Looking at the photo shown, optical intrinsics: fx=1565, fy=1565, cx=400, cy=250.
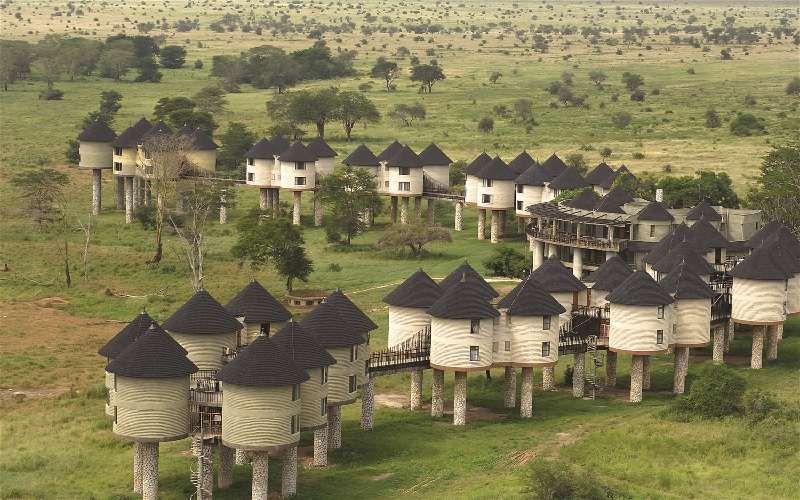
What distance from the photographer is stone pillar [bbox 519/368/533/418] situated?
74312 mm

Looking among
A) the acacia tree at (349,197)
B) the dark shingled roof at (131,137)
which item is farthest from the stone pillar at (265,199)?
the dark shingled roof at (131,137)

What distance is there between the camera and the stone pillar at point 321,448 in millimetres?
66625

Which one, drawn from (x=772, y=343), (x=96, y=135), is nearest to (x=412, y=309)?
(x=772, y=343)

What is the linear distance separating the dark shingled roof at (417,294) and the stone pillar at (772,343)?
19.7 m

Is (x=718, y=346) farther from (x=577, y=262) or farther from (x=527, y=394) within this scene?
(x=577, y=262)

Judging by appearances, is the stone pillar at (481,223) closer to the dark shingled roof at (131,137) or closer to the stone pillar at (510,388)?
the dark shingled roof at (131,137)

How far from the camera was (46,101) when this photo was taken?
654 ft

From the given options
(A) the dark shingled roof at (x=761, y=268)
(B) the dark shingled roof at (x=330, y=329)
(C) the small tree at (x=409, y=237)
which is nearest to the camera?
(B) the dark shingled roof at (x=330, y=329)

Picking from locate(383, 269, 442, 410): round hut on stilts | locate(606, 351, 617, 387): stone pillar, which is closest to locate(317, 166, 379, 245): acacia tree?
locate(606, 351, 617, 387): stone pillar

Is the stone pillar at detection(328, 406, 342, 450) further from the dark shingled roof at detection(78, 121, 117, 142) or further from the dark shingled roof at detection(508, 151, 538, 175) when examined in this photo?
the dark shingled roof at detection(78, 121, 117, 142)

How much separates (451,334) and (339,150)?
90.8 m

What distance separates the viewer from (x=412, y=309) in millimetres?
75000

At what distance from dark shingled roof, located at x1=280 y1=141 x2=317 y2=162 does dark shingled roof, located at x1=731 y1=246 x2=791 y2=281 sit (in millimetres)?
56177

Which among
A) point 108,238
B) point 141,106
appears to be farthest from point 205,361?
point 141,106
